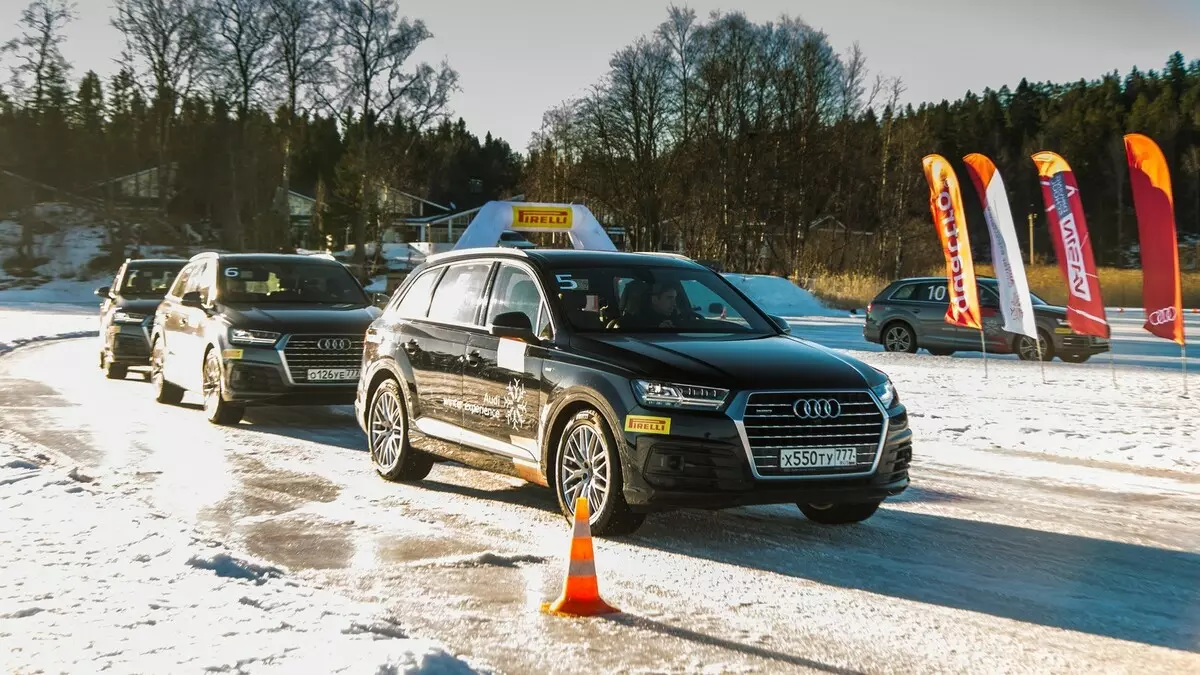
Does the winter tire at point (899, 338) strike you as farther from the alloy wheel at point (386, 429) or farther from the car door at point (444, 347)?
the car door at point (444, 347)

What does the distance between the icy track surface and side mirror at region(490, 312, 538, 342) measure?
3.85 ft

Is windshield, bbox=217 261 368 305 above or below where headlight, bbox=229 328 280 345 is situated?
above

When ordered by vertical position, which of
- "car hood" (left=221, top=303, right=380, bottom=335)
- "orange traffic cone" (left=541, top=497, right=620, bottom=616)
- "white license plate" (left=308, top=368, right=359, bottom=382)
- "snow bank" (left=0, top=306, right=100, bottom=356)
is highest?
"car hood" (left=221, top=303, right=380, bottom=335)

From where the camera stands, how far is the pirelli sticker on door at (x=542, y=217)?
29453mm

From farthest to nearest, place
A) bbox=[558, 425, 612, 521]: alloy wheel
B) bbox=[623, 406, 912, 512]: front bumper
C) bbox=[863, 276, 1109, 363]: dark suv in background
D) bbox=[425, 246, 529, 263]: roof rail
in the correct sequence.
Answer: bbox=[863, 276, 1109, 363]: dark suv in background
bbox=[425, 246, 529, 263]: roof rail
bbox=[558, 425, 612, 521]: alloy wheel
bbox=[623, 406, 912, 512]: front bumper

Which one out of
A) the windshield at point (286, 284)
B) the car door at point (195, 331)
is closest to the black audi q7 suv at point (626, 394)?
the windshield at point (286, 284)

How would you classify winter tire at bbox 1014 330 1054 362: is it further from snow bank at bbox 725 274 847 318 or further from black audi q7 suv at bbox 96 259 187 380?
snow bank at bbox 725 274 847 318

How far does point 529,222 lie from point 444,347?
20.5 meters

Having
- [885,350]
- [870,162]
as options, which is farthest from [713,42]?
[885,350]

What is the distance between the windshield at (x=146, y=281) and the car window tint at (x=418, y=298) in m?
11.3

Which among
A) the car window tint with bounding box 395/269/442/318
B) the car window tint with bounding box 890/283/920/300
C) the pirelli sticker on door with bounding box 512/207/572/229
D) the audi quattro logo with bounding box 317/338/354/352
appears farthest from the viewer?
the pirelli sticker on door with bounding box 512/207/572/229

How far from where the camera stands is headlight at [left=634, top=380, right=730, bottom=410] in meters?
7.01

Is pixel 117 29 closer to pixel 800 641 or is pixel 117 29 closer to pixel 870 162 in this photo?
pixel 870 162

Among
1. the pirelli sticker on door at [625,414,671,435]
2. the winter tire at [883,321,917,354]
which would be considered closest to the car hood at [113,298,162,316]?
the pirelli sticker on door at [625,414,671,435]
